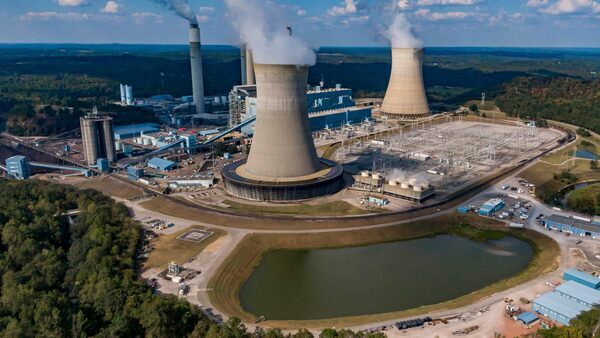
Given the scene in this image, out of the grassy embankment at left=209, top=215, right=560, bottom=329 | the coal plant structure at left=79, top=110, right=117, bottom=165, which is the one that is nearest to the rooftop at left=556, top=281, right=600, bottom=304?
the grassy embankment at left=209, top=215, right=560, bottom=329

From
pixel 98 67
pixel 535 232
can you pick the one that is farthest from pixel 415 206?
pixel 98 67

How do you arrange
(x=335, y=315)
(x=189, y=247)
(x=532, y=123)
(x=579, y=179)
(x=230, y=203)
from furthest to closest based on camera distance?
1. (x=532, y=123)
2. (x=579, y=179)
3. (x=230, y=203)
4. (x=189, y=247)
5. (x=335, y=315)

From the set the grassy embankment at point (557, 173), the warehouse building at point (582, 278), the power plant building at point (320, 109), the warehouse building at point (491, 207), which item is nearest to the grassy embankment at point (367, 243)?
the warehouse building at point (491, 207)

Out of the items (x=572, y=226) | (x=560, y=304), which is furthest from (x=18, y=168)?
(x=572, y=226)

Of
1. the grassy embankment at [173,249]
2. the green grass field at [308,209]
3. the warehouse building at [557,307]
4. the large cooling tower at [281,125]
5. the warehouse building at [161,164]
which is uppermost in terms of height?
the large cooling tower at [281,125]

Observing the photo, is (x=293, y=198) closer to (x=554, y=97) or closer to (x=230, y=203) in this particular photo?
(x=230, y=203)

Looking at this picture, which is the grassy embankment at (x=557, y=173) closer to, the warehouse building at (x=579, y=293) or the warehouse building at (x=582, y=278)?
the warehouse building at (x=582, y=278)
